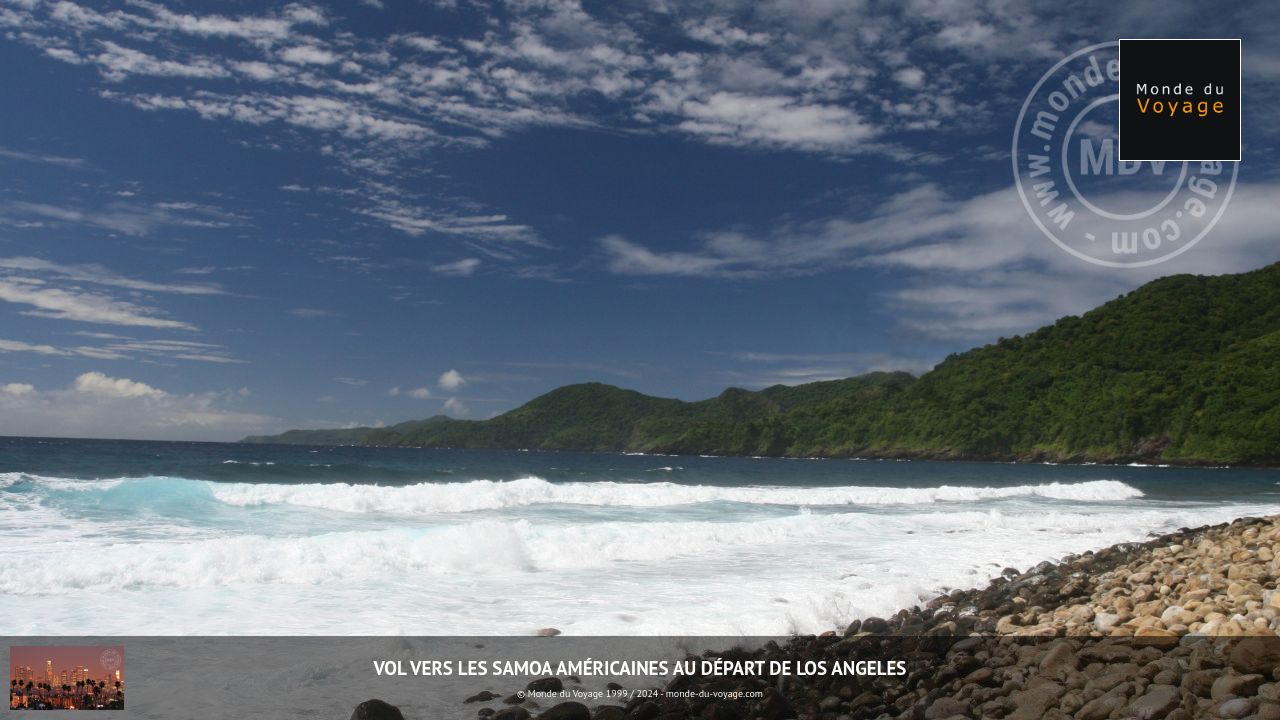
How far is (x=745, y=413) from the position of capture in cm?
14000

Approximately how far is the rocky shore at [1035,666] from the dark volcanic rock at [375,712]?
25 mm

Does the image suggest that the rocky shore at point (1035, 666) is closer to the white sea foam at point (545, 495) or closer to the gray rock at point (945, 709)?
the gray rock at point (945, 709)

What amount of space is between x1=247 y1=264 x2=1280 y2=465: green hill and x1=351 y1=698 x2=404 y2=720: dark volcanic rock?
72329 millimetres

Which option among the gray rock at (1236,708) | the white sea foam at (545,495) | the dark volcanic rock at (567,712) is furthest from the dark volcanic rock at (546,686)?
the white sea foam at (545,495)

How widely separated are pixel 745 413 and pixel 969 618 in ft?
440

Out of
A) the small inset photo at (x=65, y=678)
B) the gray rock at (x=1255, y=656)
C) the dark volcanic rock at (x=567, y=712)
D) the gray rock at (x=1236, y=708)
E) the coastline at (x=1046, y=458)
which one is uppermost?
the gray rock at (x=1255, y=656)

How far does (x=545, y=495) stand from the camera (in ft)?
81.5

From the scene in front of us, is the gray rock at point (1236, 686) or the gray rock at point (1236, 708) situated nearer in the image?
the gray rock at point (1236, 708)

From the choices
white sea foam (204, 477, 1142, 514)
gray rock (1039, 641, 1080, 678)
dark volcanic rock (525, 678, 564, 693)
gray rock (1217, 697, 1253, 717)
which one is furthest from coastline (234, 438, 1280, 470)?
dark volcanic rock (525, 678, 564, 693)

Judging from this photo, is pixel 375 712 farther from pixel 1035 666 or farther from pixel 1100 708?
pixel 1035 666

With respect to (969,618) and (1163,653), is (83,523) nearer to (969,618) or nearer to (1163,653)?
(969,618)

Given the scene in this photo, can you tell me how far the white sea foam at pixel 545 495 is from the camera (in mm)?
20516

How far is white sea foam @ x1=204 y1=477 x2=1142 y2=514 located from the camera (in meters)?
20.5

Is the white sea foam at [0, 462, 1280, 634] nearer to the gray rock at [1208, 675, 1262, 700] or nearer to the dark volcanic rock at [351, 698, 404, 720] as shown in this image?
the dark volcanic rock at [351, 698, 404, 720]
